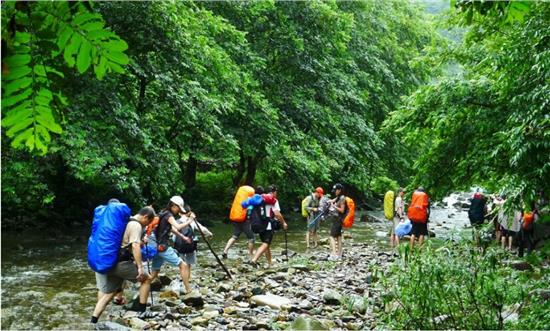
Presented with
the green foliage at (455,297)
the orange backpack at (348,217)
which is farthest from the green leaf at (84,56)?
the orange backpack at (348,217)

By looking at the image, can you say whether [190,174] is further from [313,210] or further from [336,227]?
[336,227]

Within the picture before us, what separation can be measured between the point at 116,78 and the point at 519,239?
1130 centimetres

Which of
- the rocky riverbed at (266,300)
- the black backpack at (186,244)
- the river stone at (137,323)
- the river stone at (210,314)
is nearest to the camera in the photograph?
the river stone at (137,323)

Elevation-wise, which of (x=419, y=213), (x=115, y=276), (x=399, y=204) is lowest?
(x=115, y=276)

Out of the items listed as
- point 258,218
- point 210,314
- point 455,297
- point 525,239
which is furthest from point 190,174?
point 455,297

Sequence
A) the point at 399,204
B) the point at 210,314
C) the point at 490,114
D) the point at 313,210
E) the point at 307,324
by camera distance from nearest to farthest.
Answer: the point at 307,324 < the point at 210,314 < the point at 490,114 < the point at 399,204 < the point at 313,210

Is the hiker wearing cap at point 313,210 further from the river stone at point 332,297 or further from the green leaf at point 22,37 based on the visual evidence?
the green leaf at point 22,37

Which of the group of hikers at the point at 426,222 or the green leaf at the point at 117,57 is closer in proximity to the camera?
the green leaf at the point at 117,57

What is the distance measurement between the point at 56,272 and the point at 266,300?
18.7 ft

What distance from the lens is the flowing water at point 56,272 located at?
27.8ft

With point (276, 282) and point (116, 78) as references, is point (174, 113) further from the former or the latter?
point (276, 282)

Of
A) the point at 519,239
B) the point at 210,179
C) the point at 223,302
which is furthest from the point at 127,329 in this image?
the point at 210,179

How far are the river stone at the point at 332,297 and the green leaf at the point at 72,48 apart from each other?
8203 mm

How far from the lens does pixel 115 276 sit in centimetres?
768
